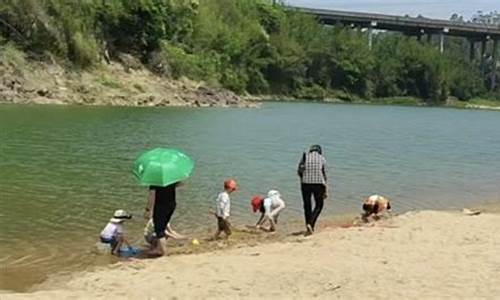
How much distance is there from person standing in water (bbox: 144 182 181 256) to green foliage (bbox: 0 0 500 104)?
2604 inches

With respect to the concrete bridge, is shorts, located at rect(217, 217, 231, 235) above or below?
below

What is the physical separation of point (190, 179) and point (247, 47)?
105556 millimetres

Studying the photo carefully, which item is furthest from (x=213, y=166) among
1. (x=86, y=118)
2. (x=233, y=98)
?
(x=233, y=98)

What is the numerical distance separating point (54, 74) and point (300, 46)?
252ft

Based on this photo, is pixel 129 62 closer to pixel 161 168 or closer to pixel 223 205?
pixel 223 205

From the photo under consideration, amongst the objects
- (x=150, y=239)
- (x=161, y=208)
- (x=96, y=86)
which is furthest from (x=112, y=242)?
(x=96, y=86)

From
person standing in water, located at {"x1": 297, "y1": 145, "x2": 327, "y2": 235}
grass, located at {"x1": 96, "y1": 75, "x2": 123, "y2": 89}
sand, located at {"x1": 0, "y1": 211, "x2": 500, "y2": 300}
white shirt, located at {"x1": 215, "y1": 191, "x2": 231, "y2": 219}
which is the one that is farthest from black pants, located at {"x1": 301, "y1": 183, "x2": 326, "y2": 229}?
grass, located at {"x1": 96, "y1": 75, "x2": 123, "y2": 89}

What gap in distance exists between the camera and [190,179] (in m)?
27.6

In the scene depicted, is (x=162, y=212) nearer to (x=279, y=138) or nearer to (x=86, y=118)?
(x=279, y=138)

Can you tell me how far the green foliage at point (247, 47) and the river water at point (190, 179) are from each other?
21991mm

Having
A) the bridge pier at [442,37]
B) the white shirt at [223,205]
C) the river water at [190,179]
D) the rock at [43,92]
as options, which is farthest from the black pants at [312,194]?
the bridge pier at [442,37]

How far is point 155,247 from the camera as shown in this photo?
15.6 metres

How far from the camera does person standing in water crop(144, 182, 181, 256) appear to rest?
48.9 feet

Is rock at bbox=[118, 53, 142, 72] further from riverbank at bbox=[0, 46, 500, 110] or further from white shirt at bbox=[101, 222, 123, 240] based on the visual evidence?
white shirt at bbox=[101, 222, 123, 240]
